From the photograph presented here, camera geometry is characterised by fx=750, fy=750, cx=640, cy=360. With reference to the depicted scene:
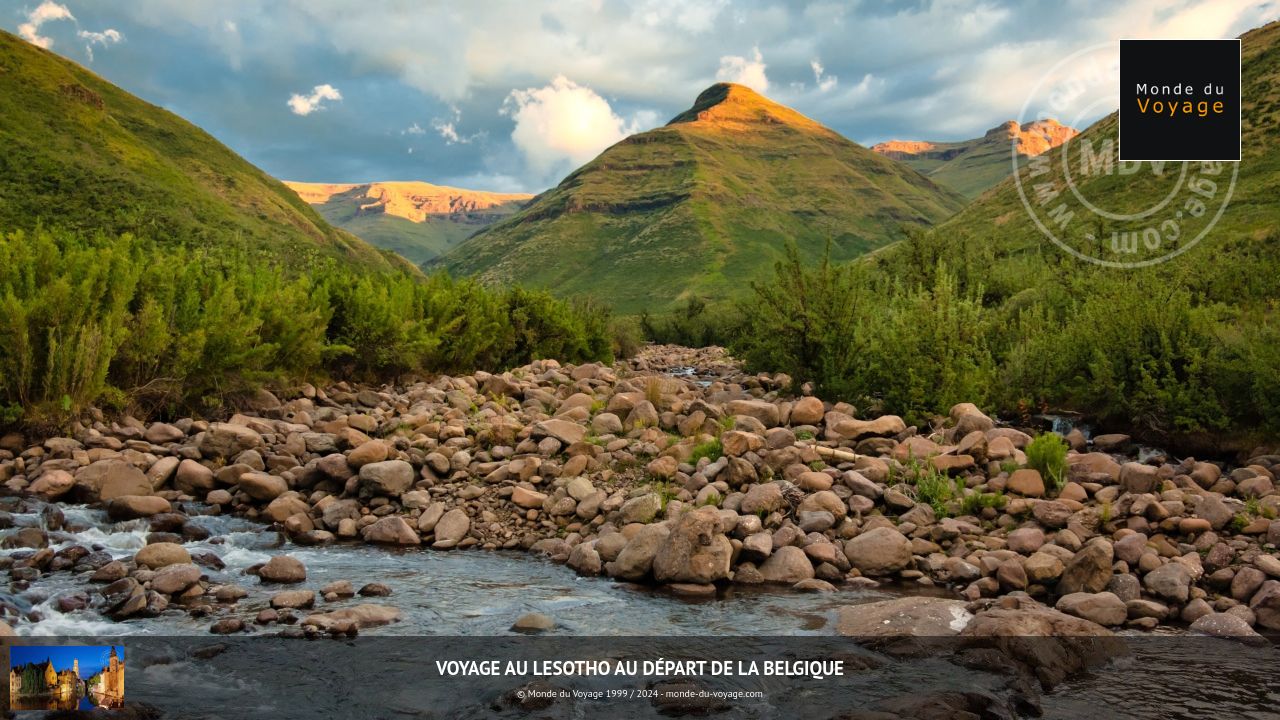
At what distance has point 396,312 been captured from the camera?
71.3 ft

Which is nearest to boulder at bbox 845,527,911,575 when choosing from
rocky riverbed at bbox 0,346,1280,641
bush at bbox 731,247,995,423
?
rocky riverbed at bbox 0,346,1280,641

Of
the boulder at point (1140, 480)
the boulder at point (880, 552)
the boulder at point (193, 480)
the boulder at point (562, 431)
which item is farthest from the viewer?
the boulder at point (562, 431)

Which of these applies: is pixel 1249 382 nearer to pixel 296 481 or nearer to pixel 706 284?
pixel 296 481

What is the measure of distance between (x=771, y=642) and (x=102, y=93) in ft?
438

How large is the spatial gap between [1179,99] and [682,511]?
52.2 ft

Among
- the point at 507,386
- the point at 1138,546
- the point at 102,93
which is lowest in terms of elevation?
the point at 1138,546

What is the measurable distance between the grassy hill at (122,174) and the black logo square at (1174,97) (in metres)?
44.7

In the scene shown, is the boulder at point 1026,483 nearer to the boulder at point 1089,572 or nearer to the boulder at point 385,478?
the boulder at point 1089,572

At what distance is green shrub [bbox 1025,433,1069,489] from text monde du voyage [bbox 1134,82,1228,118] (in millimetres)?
8997

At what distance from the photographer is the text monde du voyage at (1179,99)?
1556 cm

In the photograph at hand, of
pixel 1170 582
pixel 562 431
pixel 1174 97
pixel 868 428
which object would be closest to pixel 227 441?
pixel 562 431

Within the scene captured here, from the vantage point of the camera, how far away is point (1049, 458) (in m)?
10.6

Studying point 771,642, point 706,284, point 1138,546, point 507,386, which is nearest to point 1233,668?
point 1138,546


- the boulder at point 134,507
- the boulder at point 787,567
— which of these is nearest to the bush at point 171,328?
the boulder at point 134,507
